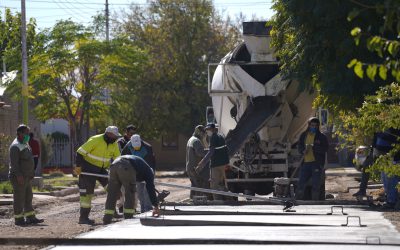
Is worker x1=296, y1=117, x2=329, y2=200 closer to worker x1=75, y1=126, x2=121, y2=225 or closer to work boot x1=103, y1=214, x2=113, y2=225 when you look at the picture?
worker x1=75, y1=126, x2=121, y2=225

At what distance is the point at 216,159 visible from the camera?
21672 millimetres

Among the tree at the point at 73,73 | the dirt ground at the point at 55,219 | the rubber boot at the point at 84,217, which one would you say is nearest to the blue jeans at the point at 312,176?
the dirt ground at the point at 55,219

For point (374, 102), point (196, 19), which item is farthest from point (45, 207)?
point (196, 19)

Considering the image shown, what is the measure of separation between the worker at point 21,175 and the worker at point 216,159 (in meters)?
4.61

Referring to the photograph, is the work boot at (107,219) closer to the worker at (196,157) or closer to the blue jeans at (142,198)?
the blue jeans at (142,198)

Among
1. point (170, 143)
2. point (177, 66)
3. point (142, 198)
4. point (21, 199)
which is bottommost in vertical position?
point (142, 198)

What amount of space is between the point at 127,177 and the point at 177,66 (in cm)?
3377

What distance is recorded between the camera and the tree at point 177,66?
50.1 meters

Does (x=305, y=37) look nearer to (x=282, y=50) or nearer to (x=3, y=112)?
(x=282, y=50)

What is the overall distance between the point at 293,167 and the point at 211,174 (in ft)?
6.72

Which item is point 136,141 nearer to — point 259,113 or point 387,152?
point 259,113

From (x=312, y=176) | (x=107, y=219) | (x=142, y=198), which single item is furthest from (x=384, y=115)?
(x=142, y=198)

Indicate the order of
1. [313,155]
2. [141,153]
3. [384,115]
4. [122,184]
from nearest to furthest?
1. [384,115]
2. [122,184]
3. [141,153]
4. [313,155]

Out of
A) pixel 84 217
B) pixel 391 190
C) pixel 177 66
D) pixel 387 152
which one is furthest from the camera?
pixel 177 66
